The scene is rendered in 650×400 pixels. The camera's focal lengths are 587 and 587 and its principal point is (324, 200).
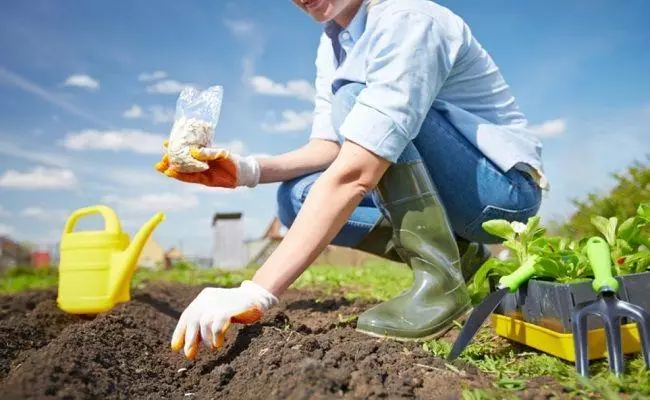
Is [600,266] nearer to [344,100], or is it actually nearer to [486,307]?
[486,307]

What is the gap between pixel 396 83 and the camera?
1.77m

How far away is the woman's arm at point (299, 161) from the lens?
8.59 feet

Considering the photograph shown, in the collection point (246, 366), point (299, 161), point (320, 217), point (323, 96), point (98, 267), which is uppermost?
point (323, 96)

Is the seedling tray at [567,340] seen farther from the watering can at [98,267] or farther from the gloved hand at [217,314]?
the watering can at [98,267]

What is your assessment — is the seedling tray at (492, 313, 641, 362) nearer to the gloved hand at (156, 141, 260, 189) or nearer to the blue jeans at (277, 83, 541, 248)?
the blue jeans at (277, 83, 541, 248)

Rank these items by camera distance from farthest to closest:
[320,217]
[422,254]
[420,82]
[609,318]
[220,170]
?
[220,170], [422,254], [420,82], [320,217], [609,318]

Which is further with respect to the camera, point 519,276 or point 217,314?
point 519,276

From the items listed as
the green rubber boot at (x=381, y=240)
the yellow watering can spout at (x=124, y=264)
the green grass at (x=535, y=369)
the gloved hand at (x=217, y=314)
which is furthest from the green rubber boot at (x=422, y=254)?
the yellow watering can spout at (x=124, y=264)

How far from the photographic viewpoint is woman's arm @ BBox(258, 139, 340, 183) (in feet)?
8.59

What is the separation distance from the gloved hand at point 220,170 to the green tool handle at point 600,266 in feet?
4.44

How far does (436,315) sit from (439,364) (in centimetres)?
37

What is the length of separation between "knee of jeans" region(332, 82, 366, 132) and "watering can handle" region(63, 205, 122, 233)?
5.02 ft

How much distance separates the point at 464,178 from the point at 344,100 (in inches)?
21.4

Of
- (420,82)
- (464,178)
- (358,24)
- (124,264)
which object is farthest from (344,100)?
(124,264)
